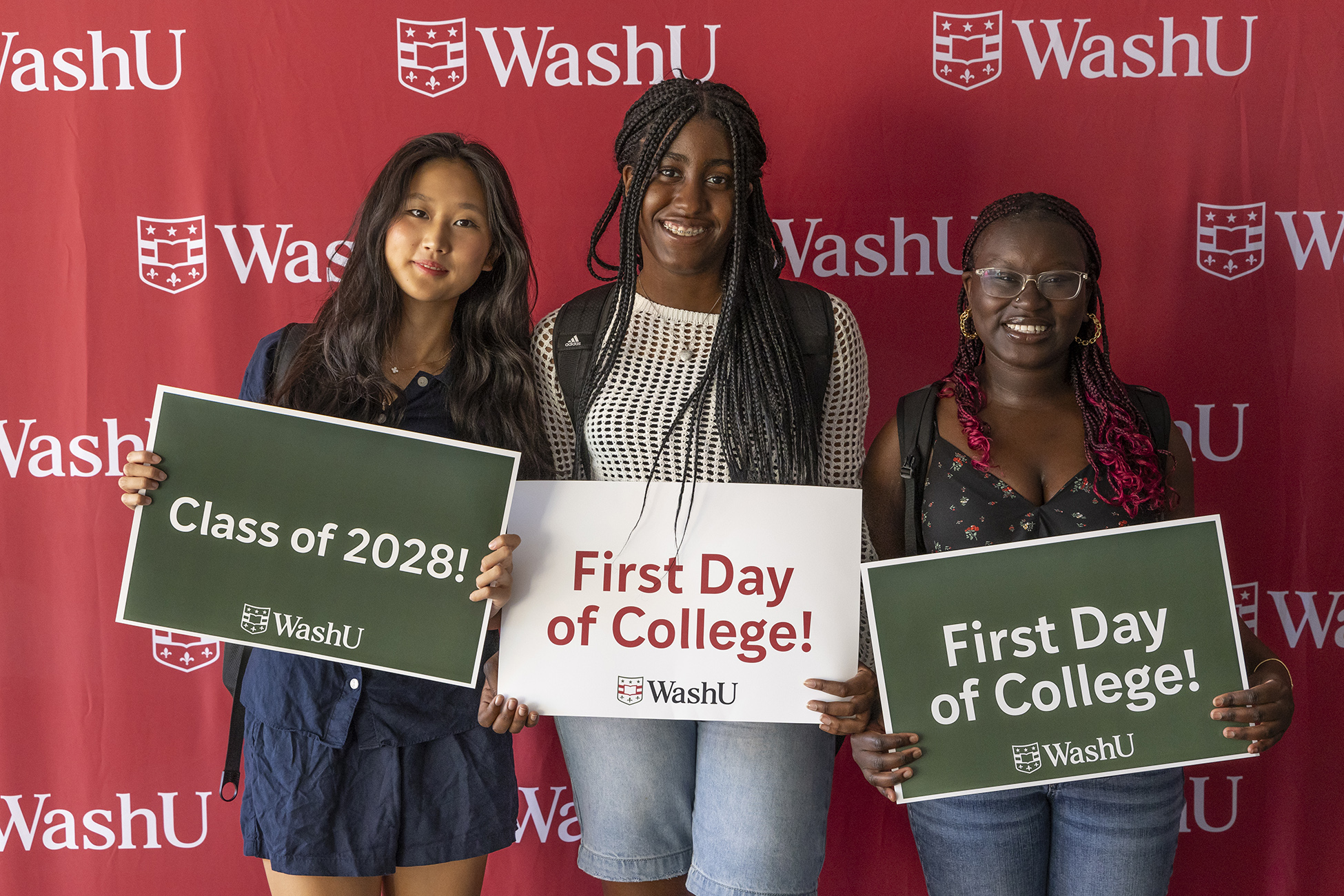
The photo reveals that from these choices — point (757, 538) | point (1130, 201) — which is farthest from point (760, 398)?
point (1130, 201)

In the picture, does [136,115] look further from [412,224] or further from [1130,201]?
[1130,201]

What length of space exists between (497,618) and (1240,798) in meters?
1.96

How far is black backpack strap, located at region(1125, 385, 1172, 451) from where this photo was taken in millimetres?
1732

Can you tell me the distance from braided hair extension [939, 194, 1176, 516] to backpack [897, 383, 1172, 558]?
0.03 meters

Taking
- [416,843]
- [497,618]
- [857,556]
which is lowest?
[416,843]

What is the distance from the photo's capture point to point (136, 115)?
2348 millimetres

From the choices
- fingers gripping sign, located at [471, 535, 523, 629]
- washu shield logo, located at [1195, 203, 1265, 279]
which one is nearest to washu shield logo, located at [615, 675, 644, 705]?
fingers gripping sign, located at [471, 535, 523, 629]

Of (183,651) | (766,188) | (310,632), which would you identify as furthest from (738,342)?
(183,651)

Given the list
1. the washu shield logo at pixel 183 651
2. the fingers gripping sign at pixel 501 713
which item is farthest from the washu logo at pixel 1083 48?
the washu shield logo at pixel 183 651

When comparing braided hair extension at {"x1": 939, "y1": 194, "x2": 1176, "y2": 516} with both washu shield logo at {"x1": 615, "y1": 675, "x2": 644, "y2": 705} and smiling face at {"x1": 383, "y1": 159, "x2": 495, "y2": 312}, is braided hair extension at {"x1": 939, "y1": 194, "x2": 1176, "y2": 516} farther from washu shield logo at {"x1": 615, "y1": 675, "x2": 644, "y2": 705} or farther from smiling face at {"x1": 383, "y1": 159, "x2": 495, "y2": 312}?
smiling face at {"x1": 383, "y1": 159, "x2": 495, "y2": 312}

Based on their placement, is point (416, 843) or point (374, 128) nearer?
point (416, 843)

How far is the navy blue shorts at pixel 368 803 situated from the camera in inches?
67.4

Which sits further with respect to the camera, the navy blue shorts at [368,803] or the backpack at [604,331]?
the backpack at [604,331]

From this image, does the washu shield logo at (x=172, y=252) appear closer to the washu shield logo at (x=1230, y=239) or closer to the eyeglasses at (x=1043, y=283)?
the eyeglasses at (x=1043, y=283)
